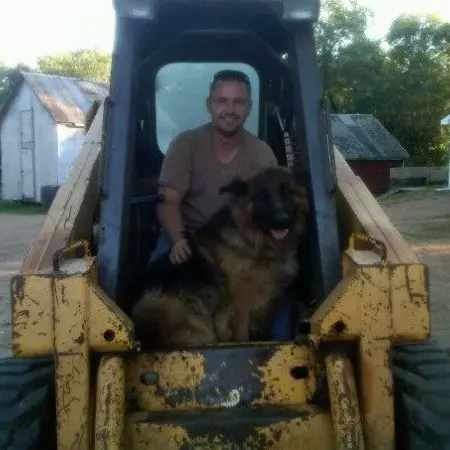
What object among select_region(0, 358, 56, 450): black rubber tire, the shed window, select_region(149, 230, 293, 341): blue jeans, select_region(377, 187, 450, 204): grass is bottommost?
select_region(0, 358, 56, 450): black rubber tire

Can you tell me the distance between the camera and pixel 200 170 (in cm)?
397

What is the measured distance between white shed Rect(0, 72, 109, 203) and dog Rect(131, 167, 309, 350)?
86.2ft

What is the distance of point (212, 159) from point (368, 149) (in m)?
31.2

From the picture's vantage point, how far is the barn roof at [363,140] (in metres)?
33.9

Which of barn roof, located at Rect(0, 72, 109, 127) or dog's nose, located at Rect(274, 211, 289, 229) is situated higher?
barn roof, located at Rect(0, 72, 109, 127)

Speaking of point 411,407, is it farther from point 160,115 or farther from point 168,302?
point 160,115

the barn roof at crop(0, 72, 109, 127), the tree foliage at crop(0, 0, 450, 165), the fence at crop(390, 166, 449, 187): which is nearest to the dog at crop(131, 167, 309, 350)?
the barn roof at crop(0, 72, 109, 127)

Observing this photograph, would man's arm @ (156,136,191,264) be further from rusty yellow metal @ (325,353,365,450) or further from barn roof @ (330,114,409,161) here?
barn roof @ (330,114,409,161)

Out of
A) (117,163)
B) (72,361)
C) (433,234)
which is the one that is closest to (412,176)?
(433,234)

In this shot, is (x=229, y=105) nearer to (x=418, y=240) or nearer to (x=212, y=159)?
(x=212, y=159)

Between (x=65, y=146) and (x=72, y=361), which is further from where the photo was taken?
(x=65, y=146)

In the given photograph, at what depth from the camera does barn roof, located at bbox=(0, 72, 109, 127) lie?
2989 centimetres

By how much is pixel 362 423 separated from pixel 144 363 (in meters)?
0.87

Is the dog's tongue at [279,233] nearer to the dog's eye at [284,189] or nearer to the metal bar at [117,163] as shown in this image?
the dog's eye at [284,189]
